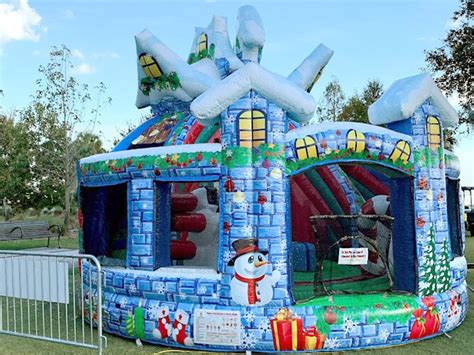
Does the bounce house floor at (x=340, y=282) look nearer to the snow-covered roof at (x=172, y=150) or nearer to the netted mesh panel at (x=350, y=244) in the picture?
the netted mesh panel at (x=350, y=244)

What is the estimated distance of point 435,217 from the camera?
616 centimetres

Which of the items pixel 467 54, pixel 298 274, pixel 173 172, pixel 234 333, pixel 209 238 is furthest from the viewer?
pixel 467 54

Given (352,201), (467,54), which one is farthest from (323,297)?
(467,54)

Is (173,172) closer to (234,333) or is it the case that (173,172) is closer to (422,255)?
(234,333)

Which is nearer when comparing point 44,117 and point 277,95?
point 277,95

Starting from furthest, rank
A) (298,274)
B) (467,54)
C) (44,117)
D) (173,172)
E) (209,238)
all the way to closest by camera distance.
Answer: (44,117) → (467,54) → (298,274) → (209,238) → (173,172)

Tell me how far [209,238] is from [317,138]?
2.16 m

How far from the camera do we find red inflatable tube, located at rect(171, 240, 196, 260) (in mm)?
6945

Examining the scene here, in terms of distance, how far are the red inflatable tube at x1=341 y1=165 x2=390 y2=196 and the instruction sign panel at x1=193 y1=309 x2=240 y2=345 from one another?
3.68 meters

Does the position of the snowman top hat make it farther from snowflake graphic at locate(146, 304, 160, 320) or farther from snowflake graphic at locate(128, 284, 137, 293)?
snowflake graphic at locate(128, 284, 137, 293)

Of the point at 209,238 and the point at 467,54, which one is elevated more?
the point at 467,54

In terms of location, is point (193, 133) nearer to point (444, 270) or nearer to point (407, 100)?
point (407, 100)

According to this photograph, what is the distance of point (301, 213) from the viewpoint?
332 inches

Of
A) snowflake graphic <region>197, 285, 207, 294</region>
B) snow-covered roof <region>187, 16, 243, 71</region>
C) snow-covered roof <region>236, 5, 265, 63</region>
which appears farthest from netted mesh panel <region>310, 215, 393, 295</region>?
snow-covered roof <region>187, 16, 243, 71</region>
